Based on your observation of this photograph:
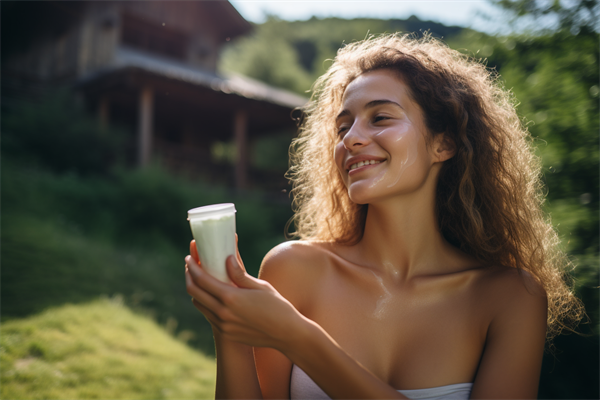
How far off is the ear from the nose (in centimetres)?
38

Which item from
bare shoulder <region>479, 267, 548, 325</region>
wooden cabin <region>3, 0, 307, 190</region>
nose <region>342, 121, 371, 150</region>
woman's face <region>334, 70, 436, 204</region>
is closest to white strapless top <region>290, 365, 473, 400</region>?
bare shoulder <region>479, 267, 548, 325</region>

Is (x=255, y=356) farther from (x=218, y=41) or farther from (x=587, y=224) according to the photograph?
(x=218, y=41)

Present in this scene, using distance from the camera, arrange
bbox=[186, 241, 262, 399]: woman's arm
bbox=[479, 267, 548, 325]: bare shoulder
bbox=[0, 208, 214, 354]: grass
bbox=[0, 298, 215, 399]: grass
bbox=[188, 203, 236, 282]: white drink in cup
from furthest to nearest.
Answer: bbox=[0, 208, 214, 354]: grass < bbox=[0, 298, 215, 399]: grass < bbox=[479, 267, 548, 325]: bare shoulder < bbox=[186, 241, 262, 399]: woman's arm < bbox=[188, 203, 236, 282]: white drink in cup

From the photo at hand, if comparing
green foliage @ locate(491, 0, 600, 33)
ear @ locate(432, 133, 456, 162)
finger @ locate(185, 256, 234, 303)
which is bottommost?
finger @ locate(185, 256, 234, 303)

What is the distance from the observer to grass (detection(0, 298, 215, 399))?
2.82m

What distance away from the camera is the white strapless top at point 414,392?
174 centimetres

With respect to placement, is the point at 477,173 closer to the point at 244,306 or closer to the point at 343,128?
the point at 343,128

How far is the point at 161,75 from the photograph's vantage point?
34.1 feet

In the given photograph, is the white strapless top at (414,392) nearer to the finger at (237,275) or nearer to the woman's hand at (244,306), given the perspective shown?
the woman's hand at (244,306)

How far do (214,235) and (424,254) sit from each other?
3.85 ft

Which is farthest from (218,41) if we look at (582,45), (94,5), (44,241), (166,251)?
(582,45)

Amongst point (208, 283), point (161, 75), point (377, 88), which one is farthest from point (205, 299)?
point (161, 75)

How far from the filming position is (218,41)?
1619 cm

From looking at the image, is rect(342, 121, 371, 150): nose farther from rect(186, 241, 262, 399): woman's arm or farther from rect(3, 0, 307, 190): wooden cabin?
rect(3, 0, 307, 190): wooden cabin
